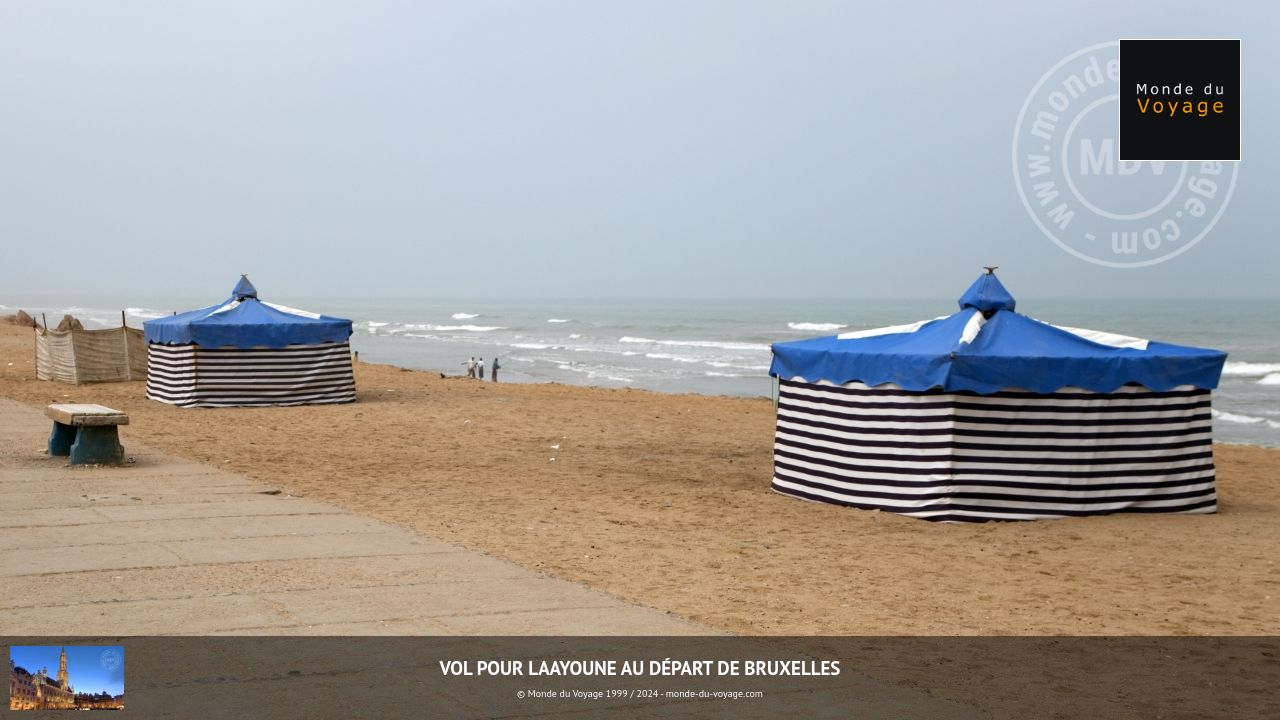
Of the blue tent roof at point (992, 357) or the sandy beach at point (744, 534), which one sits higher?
the blue tent roof at point (992, 357)

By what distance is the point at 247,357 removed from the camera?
18.4m

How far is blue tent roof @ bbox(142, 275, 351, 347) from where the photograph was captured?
59.6 ft

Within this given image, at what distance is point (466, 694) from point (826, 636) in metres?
1.91

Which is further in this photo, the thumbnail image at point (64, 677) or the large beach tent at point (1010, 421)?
Result: the large beach tent at point (1010, 421)

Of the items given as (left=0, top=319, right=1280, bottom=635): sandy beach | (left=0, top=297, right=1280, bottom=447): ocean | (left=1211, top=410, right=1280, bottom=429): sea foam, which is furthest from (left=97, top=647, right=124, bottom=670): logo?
(left=1211, top=410, right=1280, bottom=429): sea foam

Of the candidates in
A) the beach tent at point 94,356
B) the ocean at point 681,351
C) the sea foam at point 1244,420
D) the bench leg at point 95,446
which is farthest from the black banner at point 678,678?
the sea foam at point 1244,420

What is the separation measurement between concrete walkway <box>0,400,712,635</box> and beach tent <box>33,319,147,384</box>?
12941mm

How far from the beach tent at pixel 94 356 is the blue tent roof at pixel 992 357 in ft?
51.2

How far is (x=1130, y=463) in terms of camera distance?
9609mm

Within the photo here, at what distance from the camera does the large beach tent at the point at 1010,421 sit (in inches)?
366

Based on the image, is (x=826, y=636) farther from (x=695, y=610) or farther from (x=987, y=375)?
(x=987, y=375)

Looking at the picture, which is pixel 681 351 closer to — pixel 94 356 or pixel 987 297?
pixel 94 356

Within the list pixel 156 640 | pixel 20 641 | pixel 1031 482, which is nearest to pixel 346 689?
pixel 156 640

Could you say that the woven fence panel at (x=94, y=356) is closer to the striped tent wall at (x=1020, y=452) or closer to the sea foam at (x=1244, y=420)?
the striped tent wall at (x=1020, y=452)
